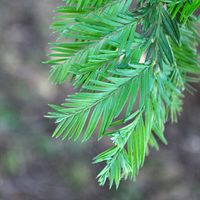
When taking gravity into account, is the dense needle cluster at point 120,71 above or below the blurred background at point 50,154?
above

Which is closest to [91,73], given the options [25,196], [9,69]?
[25,196]

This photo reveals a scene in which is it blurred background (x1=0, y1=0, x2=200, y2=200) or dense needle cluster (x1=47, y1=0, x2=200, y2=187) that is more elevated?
dense needle cluster (x1=47, y1=0, x2=200, y2=187)

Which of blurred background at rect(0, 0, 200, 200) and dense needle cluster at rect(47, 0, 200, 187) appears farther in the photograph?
blurred background at rect(0, 0, 200, 200)

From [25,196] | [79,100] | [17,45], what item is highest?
[79,100]

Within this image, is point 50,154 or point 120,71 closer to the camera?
point 120,71

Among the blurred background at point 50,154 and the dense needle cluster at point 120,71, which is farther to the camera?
the blurred background at point 50,154

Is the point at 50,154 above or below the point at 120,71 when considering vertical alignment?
below

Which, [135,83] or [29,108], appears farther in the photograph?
[29,108]

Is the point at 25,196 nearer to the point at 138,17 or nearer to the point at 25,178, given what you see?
the point at 25,178
